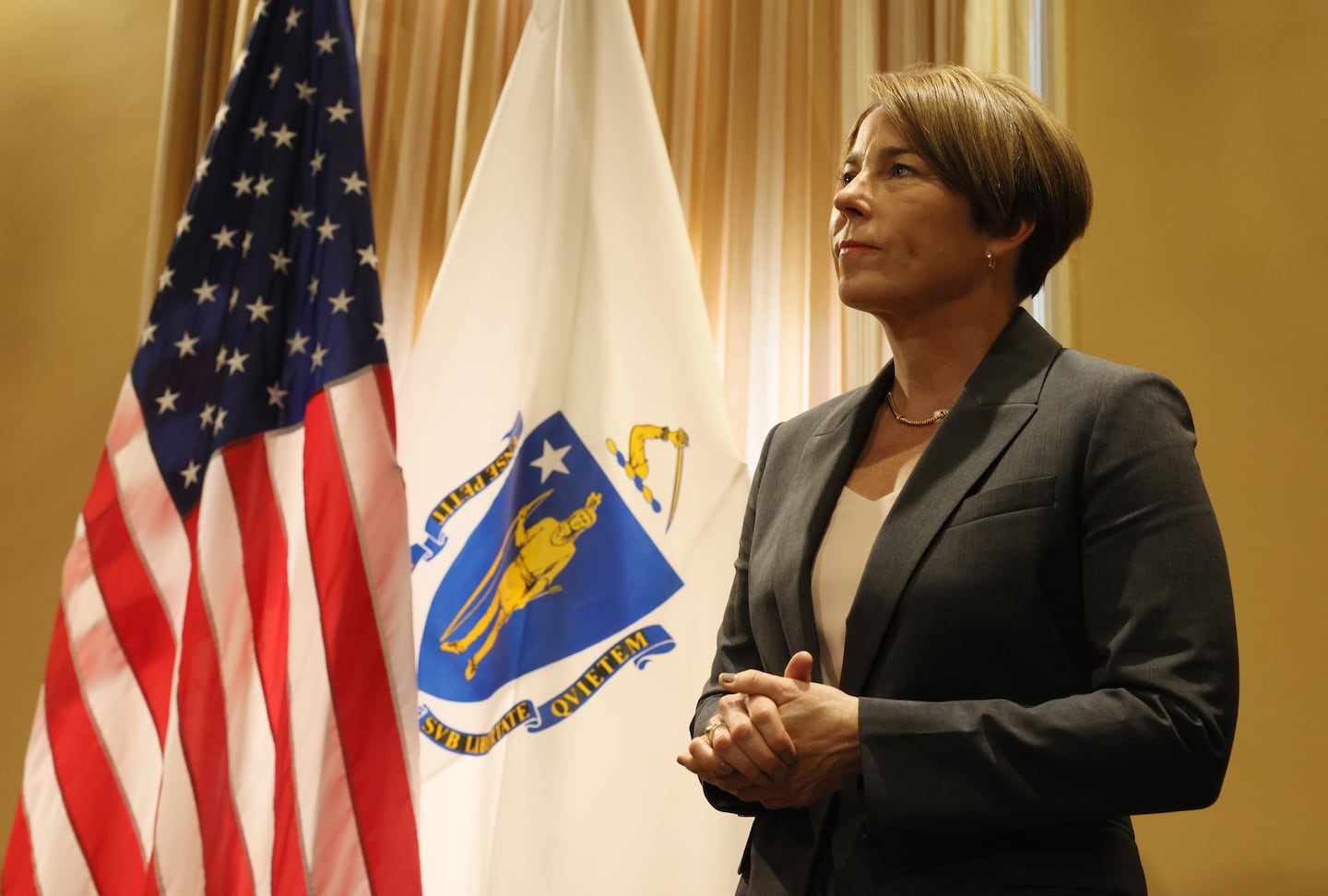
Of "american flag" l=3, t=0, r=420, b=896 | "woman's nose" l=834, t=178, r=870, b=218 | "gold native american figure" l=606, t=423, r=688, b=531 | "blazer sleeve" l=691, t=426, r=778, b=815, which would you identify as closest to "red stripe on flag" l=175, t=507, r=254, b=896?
"american flag" l=3, t=0, r=420, b=896

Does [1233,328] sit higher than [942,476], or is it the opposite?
[942,476]

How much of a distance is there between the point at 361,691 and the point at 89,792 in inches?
24.3

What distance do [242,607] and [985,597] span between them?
69.4 inches

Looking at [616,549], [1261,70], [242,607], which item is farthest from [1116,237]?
[242,607]

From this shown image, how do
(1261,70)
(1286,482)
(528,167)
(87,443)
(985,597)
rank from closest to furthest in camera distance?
1. (985,597)
2. (1286,482)
3. (1261,70)
4. (528,167)
5. (87,443)

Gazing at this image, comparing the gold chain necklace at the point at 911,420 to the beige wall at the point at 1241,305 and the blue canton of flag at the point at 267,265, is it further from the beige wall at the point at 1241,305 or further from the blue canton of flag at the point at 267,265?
the blue canton of flag at the point at 267,265

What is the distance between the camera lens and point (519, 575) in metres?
2.56

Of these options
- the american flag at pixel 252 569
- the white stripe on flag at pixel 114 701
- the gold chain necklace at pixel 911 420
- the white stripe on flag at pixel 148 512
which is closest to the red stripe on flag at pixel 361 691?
the american flag at pixel 252 569

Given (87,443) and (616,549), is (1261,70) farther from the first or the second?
(87,443)

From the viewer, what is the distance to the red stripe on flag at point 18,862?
2428 mm

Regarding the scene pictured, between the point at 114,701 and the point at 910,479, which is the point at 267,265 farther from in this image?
the point at 910,479

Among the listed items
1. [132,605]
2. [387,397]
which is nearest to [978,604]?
[387,397]

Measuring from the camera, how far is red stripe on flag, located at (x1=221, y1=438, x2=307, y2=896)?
2.30m

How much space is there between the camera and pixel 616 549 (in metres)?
2.56
